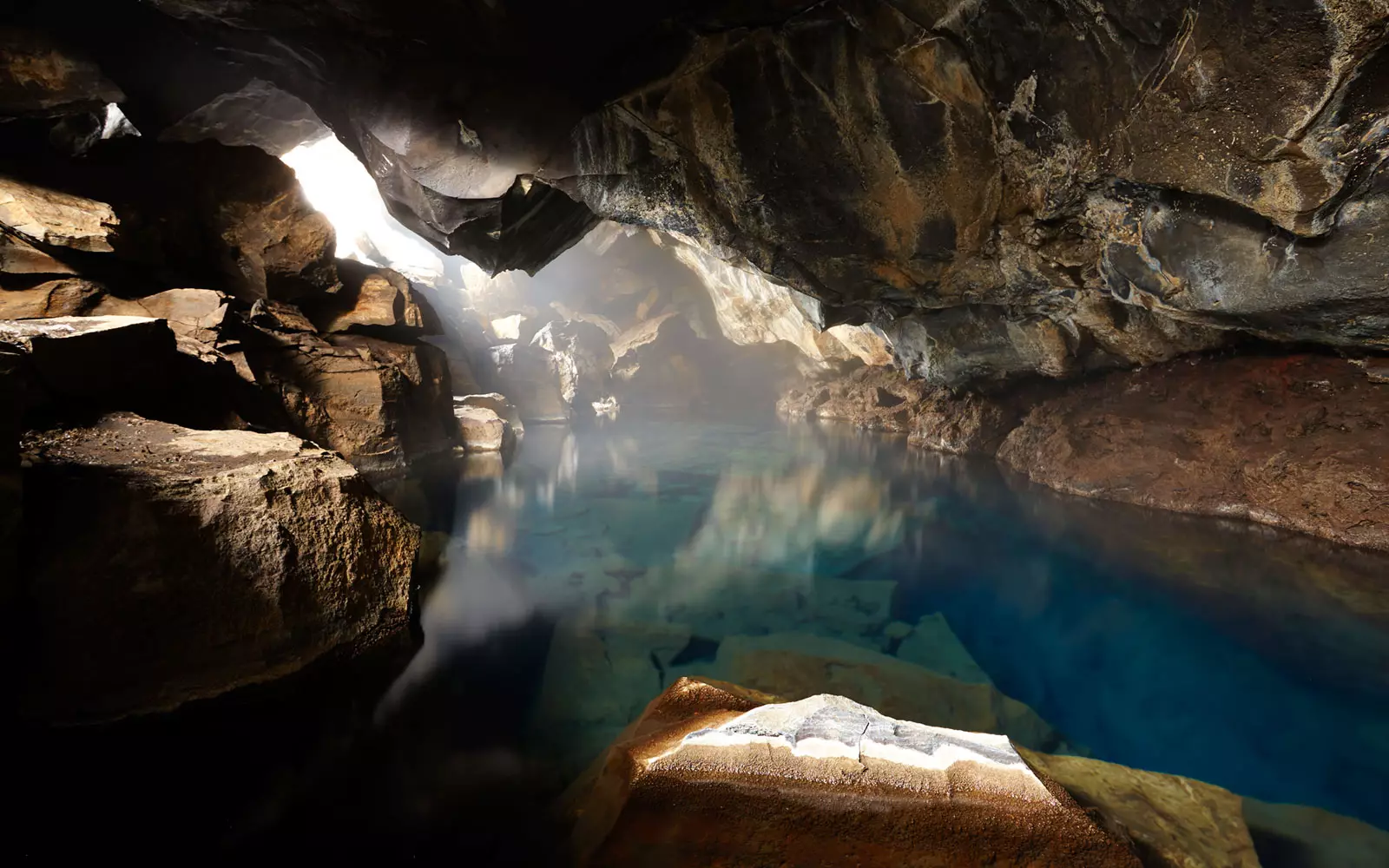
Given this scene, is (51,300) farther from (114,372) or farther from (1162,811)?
(1162,811)

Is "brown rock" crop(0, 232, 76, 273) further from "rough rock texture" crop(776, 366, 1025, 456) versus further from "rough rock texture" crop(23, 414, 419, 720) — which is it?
"rough rock texture" crop(776, 366, 1025, 456)

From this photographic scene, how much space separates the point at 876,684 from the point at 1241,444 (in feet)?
23.9

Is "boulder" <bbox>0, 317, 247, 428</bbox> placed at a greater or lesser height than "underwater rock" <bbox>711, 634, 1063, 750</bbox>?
greater

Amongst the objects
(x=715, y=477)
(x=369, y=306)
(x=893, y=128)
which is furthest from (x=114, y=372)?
(x=715, y=477)

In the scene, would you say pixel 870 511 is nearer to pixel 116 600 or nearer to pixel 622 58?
pixel 622 58

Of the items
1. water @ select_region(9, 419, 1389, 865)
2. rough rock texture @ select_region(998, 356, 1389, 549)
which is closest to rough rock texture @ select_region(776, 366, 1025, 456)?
rough rock texture @ select_region(998, 356, 1389, 549)

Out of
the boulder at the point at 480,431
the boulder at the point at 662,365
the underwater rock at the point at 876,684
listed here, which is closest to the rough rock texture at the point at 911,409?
the boulder at the point at 662,365

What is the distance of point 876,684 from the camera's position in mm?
4145

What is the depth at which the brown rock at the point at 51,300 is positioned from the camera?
596 centimetres

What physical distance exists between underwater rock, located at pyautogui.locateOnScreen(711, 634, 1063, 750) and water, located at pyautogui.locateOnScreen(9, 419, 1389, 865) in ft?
0.08

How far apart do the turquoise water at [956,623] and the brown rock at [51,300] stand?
4724 mm

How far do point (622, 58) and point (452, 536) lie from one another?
6073 millimetres

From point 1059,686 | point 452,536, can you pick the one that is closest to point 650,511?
point 452,536

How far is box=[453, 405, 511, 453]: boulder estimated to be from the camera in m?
13.6
